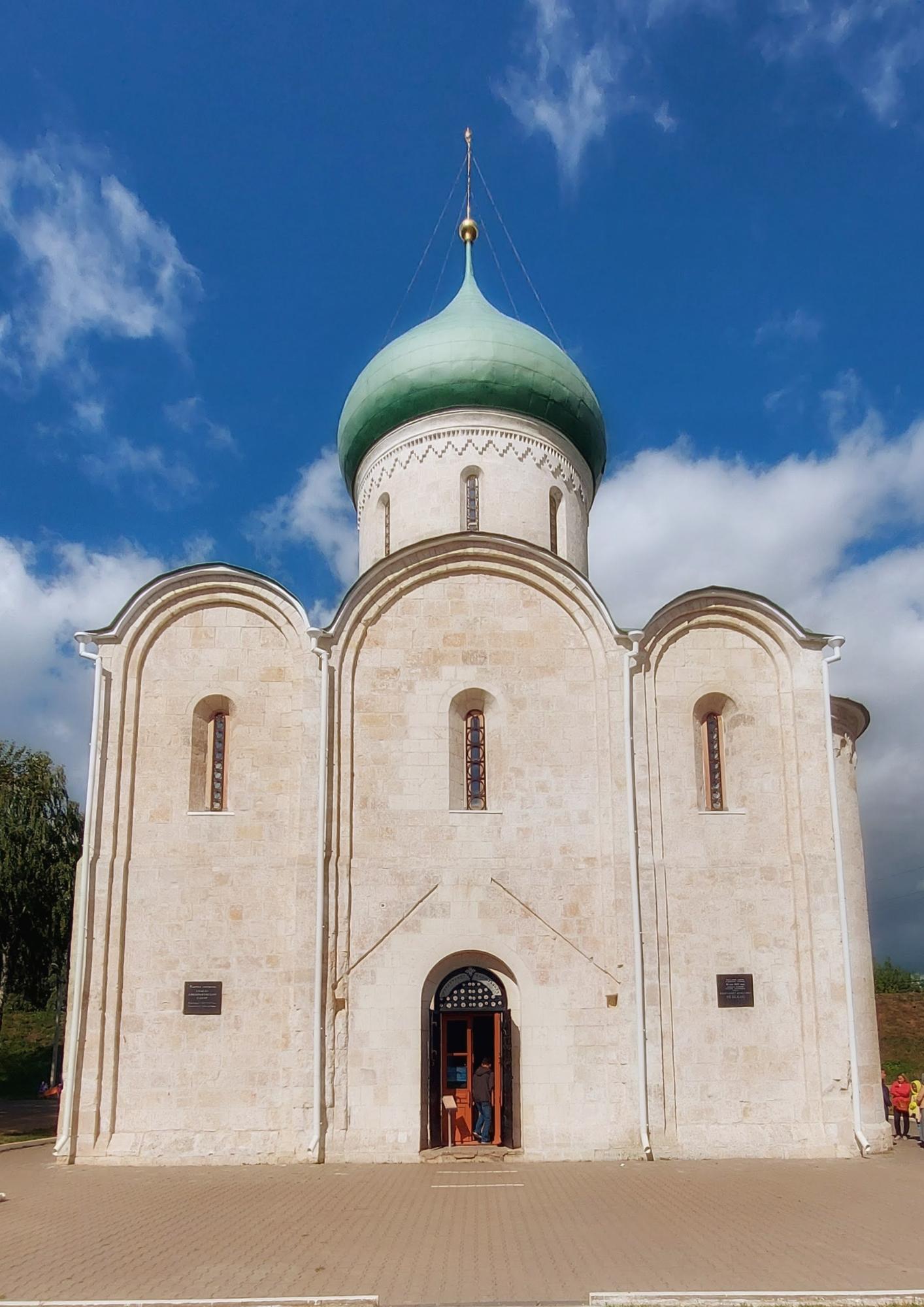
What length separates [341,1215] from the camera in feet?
26.7

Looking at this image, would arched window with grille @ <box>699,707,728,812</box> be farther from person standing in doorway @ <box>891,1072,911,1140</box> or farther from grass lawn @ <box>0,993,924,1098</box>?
grass lawn @ <box>0,993,924,1098</box>

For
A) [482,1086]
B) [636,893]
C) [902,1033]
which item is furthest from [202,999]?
[902,1033]

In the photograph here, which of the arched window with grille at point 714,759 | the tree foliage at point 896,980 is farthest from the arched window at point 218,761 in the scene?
the tree foliage at point 896,980

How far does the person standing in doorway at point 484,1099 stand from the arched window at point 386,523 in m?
7.02

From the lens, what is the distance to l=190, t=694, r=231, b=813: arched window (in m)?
12.0

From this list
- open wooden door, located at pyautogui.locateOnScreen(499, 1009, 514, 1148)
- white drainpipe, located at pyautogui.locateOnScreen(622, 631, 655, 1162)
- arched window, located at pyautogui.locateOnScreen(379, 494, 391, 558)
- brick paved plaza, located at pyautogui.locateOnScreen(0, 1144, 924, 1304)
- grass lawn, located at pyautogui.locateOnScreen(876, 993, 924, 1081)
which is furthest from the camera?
grass lawn, located at pyautogui.locateOnScreen(876, 993, 924, 1081)

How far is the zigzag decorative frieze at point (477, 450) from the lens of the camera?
14.8 meters

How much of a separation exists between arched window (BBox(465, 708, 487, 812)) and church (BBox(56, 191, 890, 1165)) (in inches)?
1.3

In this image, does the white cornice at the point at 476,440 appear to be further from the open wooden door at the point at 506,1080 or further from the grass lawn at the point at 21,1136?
the grass lawn at the point at 21,1136

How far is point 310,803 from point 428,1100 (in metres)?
3.35

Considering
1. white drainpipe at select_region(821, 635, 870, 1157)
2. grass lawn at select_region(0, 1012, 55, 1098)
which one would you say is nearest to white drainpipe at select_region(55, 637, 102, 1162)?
white drainpipe at select_region(821, 635, 870, 1157)

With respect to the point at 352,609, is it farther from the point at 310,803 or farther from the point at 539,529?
the point at 539,529

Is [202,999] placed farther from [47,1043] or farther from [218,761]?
[47,1043]

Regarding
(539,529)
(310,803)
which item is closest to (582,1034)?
(310,803)
